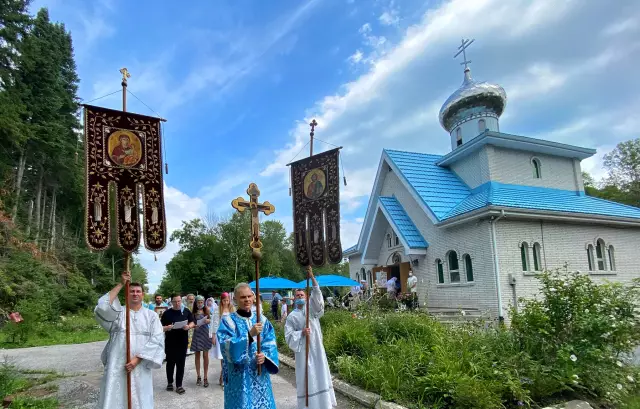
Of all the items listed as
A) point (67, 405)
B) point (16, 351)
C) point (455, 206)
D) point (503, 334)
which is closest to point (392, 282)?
point (455, 206)

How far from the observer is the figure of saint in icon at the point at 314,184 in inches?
275

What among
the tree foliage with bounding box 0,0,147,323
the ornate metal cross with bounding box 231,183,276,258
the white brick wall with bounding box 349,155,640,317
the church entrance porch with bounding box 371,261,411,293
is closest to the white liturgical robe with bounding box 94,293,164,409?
the ornate metal cross with bounding box 231,183,276,258

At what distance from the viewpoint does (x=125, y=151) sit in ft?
17.9

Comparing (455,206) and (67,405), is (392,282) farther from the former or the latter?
(67,405)

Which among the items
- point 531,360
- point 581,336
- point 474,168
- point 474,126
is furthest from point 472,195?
point 531,360

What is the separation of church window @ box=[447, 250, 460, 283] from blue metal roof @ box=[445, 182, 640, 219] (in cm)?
163

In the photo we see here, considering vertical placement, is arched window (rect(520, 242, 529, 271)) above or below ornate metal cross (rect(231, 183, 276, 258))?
below

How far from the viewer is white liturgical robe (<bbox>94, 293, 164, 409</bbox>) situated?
15.0ft

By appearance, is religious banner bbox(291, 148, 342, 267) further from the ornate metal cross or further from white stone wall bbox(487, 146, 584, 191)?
white stone wall bbox(487, 146, 584, 191)

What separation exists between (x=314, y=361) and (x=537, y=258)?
1114 centimetres

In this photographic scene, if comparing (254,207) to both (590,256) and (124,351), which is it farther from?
(590,256)

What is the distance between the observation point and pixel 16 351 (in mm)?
14094

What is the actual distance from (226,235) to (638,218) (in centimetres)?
3644

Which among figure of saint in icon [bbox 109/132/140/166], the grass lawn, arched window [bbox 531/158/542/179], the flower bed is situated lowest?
the grass lawn
